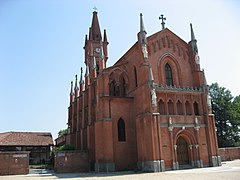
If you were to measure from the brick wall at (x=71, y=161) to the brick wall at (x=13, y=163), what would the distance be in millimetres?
4797

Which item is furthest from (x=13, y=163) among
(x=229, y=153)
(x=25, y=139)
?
(x=229, y=153)

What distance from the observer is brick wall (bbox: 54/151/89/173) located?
109 feet

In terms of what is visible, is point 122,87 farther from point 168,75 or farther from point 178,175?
point 178,175

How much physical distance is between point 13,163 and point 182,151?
2357 centimetres

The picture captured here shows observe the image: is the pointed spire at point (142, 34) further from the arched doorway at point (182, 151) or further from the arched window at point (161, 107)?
the arched doorway at point (182, 151)

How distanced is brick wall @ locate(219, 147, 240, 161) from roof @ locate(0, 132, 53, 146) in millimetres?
32596

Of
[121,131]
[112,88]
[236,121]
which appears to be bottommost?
[121,131]

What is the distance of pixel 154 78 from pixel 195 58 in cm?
798

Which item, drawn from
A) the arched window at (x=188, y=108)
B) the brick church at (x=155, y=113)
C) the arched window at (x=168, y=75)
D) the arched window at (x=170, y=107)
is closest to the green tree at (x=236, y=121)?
the brick church at (x=155, y=113)

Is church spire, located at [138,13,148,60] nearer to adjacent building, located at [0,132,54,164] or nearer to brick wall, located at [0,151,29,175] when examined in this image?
brick wall, located at [0,151,29,175]

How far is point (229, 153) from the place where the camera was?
4359 centimetres

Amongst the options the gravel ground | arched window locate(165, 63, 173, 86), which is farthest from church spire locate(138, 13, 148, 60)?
the gravel ground

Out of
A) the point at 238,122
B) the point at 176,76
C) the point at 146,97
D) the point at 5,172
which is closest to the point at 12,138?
the point at 5,172

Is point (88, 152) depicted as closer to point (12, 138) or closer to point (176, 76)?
point (176, 76)
